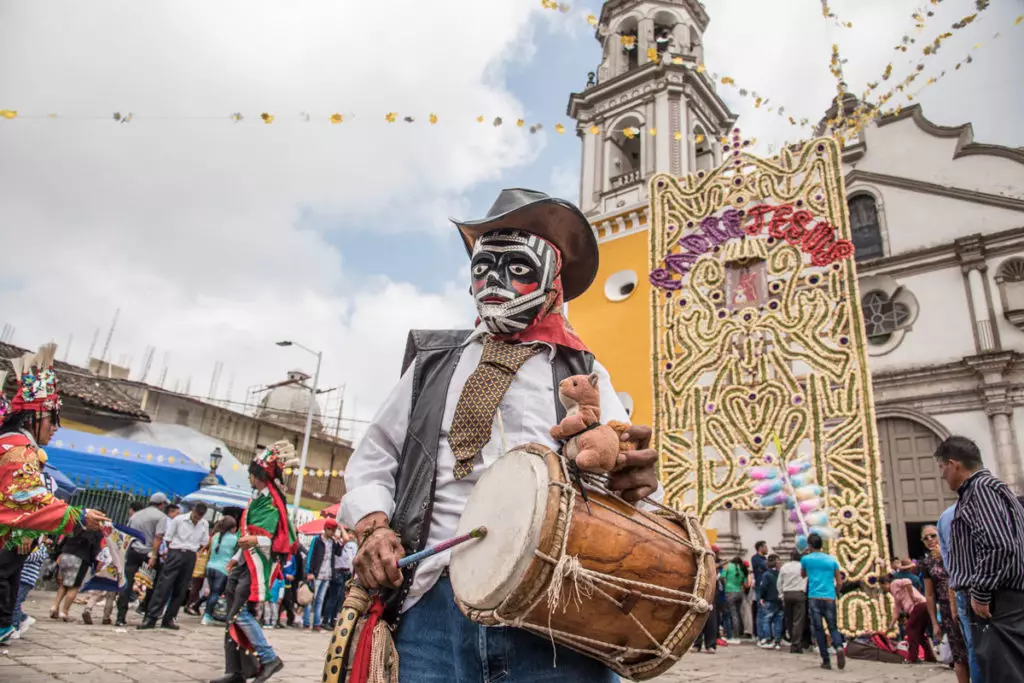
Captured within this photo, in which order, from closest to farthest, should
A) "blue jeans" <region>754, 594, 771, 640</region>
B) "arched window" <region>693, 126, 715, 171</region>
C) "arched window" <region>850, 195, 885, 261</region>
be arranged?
"blue jeans" <region>754, 594, 771, 640</region>
"arched window" <region>850, 195, 885, 261</region>
"arched window" <region>693, 126, 715, 171</region>

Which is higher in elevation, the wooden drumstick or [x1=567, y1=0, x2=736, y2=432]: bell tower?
[x1=567, y1=0, x2=736, y2=432]: bell tower

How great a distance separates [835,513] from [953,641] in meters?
3.63

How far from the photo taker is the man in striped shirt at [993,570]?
3.38 meters

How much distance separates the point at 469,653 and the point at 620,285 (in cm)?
1281

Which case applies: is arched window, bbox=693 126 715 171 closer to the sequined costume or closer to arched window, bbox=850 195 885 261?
arched window, bbox=850 195 885 261

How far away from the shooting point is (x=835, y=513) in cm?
842

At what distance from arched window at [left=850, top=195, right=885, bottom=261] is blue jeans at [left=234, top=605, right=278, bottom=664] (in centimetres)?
1460

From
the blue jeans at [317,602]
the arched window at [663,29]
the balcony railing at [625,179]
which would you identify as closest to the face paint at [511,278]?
the blue jeans at [317,602]

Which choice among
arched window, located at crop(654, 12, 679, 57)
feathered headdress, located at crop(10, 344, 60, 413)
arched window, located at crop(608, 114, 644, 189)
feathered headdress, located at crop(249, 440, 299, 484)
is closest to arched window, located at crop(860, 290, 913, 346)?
arched window, located at crop(608, 114, 644, 189)

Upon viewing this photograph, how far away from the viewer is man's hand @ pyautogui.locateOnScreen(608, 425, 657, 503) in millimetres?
1557

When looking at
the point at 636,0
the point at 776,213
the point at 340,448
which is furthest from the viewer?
the point at 340,448

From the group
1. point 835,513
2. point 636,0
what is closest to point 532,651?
point 835,513

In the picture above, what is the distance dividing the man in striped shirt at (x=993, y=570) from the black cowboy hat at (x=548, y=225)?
2857 mm

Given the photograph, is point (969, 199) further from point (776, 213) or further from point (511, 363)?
point (511, 363)
